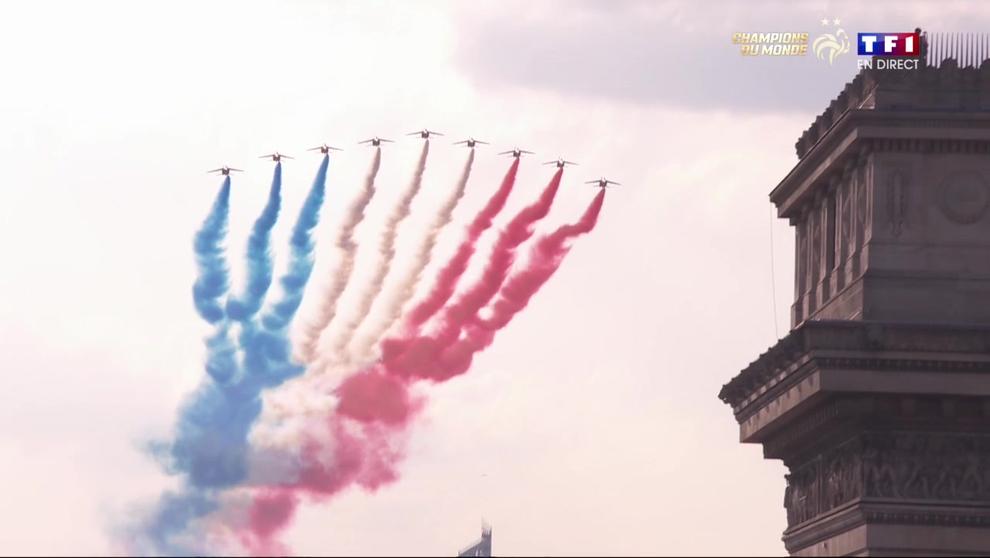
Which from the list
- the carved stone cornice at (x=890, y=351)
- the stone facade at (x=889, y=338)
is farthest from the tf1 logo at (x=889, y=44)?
the carved stone cornice at (x=890, y=351)

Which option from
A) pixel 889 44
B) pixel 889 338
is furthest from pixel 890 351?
pixel 889 44

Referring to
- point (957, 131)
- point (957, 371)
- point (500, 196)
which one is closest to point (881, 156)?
point (957, 131)

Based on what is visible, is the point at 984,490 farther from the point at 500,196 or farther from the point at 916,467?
the point at 500,196

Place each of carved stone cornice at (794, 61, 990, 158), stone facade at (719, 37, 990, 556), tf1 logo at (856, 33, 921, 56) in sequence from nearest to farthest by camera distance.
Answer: stone facade at (719, 37, 990, 556) < carved stone cornice at (794, 61, 990, 158) < tf1 logo at (856, 33, 921, 56)

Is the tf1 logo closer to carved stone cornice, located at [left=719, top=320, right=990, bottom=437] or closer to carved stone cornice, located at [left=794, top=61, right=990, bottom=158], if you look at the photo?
carved stone cornice, located at [left=794, top=61, right=990, bottom=158]

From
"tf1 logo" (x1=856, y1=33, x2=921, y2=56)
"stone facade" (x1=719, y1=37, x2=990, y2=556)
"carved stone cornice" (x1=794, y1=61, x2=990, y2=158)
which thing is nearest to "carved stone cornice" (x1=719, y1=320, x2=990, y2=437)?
"stone facade" (x1=719, y1=37, x2=990, y2=556)

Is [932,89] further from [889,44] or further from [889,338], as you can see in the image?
[889,338]
